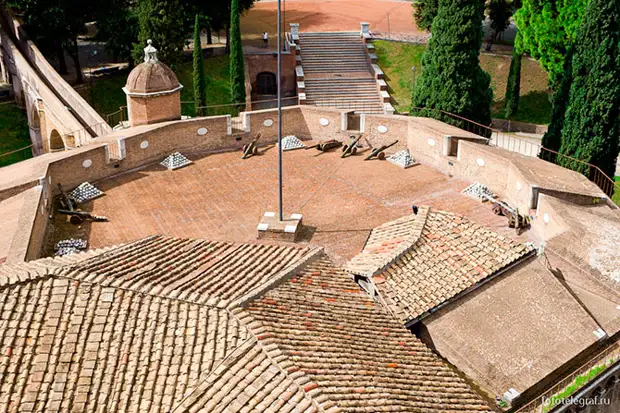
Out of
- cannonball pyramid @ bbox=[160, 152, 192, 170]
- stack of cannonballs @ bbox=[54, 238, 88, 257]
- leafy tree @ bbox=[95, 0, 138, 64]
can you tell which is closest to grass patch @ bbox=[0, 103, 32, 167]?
leafy tree @ bbox=[95, 0, 138, 64]

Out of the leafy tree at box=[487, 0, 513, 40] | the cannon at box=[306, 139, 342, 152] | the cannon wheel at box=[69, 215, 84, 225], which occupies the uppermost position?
the leafy tree at box=[487, 0, 513, 40]

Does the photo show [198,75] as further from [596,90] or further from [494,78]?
[596,90]

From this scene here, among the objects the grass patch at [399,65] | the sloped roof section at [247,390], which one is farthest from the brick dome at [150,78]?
the grass patch at [399,65]

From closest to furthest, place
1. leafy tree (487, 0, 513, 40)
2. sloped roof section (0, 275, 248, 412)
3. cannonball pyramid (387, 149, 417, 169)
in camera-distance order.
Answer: sloped roof section (0, 275, 248, 412) < cannonball pyramid (387, 149, 417, 169) < leafy tree (487, 0, 513, 40)

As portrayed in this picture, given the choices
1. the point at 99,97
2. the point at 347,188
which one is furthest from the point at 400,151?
the point at 99,97

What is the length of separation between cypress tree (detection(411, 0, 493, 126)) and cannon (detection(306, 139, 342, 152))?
601cm

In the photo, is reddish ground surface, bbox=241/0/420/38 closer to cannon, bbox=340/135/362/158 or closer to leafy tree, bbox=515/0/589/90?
leafy tree, bbox=515/0/589/90

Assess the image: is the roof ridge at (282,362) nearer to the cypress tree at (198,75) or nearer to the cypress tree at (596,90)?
the cypress tree at (596,90)

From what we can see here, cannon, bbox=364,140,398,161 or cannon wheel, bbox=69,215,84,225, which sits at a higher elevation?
cannon, bbox=364,140,398,161

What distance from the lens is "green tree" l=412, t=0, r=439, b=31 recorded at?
43438mm

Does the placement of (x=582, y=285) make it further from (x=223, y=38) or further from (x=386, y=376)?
(x=223, y=38)

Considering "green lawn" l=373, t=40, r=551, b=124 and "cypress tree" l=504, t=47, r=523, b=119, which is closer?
"cypress tree" l=504, t=47, r=523, b=119

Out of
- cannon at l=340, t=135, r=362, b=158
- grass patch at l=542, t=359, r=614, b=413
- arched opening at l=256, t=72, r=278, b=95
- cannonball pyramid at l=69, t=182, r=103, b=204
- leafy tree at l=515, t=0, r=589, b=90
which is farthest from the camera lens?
arched opening at l=256, t=72, r=278, b=95

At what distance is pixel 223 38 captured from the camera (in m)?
49.3
